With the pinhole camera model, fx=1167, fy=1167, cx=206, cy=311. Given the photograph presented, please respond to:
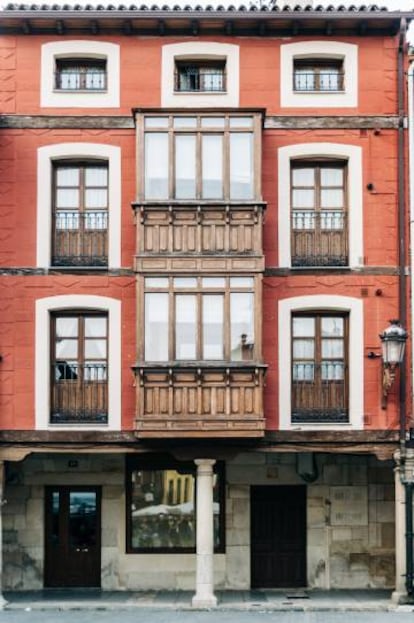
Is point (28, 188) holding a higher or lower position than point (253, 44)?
lower

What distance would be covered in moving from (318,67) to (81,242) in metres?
6.19

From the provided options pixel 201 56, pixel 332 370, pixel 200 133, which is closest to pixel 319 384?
pixel 332 370

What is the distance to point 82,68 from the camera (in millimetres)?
24438

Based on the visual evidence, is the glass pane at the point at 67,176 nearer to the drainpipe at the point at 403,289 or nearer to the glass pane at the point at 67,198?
the glass pane at the point at 67,198

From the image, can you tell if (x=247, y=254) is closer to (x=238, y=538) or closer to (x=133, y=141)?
(x=133, y=141)

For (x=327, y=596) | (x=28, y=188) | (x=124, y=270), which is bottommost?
(x=327, y=596)

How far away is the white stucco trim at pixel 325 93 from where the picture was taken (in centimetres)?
2419

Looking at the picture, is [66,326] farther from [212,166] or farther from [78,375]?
[212,166]

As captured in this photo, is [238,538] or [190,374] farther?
[238,538]

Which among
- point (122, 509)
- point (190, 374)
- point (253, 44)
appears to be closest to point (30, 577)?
point (122, 509)

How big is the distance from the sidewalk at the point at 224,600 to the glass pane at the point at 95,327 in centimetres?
541

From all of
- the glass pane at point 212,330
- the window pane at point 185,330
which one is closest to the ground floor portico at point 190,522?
the glass pane at point 212,330

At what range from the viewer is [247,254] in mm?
23109

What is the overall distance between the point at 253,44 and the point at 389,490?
32.8 ft
